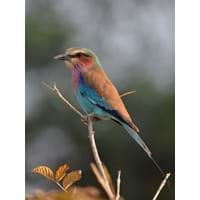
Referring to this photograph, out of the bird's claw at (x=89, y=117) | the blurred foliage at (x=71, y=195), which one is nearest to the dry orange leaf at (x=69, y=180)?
the blurred foliage at (x=71, y=195)

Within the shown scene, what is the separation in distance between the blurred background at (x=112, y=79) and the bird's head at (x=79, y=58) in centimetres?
2

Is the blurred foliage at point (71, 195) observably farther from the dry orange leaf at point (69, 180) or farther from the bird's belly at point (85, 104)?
the bird's belly at point (85, 104)

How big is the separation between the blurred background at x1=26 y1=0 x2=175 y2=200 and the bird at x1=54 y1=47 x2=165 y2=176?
0.07 feet

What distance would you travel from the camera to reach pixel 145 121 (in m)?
1.63

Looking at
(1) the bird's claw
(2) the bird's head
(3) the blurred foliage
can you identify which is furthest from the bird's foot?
(3) the blurred foliage

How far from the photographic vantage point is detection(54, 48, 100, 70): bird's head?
155cm

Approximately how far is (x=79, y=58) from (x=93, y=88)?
0.33 ft

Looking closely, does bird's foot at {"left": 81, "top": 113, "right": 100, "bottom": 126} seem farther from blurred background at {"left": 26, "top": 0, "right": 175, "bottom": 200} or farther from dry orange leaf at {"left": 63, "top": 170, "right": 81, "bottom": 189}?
dry orange leaf at {"left": 63, "top": 170, "right": 81, "bottom": 189}

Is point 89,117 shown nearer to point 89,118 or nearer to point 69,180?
point 89,118

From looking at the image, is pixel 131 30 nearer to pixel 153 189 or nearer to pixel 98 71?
pixel 98 71

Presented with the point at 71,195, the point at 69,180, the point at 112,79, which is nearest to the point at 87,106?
the point at 112,79
